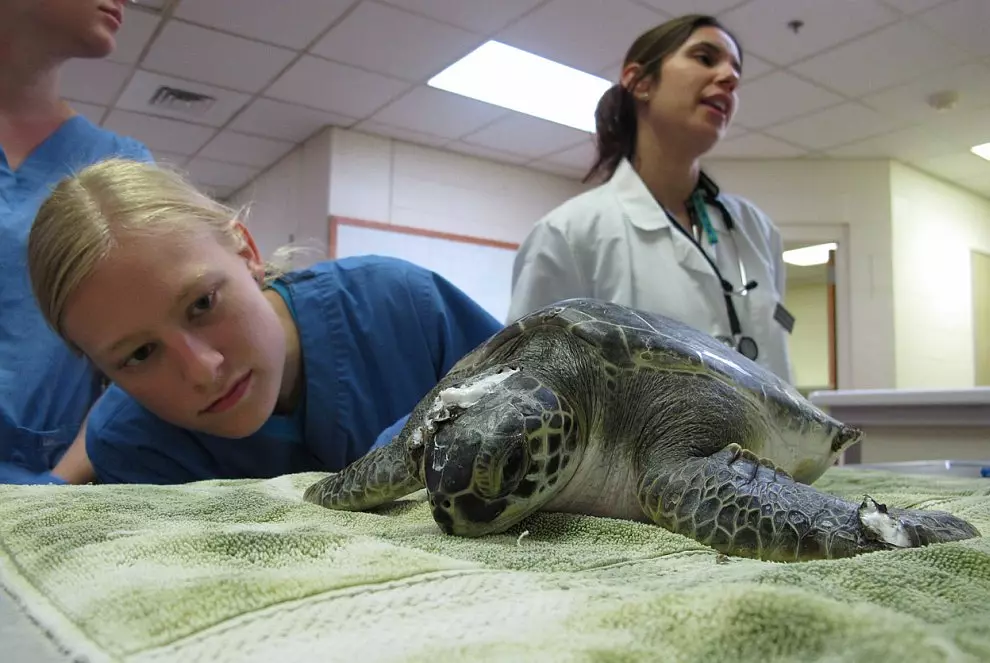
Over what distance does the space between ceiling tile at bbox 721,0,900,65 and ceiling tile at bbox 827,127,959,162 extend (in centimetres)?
106

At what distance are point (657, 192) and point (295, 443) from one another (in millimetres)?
926

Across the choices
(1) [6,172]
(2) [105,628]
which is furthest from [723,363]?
(1) [6,172]

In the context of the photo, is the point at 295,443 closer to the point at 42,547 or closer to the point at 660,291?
the point at 42,547

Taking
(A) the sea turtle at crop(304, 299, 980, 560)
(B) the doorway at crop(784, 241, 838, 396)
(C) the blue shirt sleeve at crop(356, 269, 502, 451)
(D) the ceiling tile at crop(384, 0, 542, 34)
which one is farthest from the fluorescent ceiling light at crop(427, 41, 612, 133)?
(B) the doorway at crop(784, 241, 838, 396)

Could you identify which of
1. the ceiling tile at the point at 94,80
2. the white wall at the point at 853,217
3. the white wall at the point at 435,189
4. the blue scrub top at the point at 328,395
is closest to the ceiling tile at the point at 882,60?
the white wall at the point at 853,217

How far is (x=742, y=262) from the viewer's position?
149 centimetres

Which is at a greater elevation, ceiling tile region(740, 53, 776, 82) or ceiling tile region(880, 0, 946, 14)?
ceiling tile region(740, 53, 776, 82)

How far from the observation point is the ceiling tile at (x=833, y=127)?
342cm

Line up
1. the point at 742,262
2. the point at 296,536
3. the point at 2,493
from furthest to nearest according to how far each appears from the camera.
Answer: the point at 742,262 → the point at 2,493 → the point at 296,536

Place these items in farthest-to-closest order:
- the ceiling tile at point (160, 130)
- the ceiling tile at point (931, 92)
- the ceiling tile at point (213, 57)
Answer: the ceiling tile at point (160, 130), the ceiling tile at point (213, 57), the ceiling tile at point (931, 92)

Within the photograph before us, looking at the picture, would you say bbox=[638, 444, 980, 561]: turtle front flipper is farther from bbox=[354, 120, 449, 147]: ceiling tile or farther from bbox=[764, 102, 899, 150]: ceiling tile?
bbox=[354, 120, 449, 147]: ceiling tile

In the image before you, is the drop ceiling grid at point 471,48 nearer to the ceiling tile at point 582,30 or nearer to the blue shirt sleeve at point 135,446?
the ceiling tile at point 582,30

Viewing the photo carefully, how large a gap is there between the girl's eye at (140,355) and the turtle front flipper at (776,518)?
0.59 meters

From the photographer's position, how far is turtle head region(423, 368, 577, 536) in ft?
1.68
